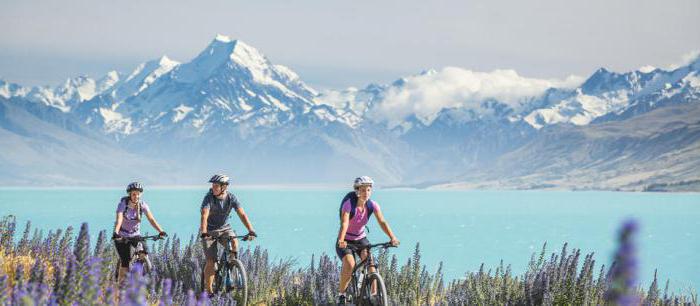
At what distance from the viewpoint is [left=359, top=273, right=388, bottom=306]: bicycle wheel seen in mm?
9077

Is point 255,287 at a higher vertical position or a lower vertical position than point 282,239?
lower

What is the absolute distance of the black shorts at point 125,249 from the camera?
11406 millimetres

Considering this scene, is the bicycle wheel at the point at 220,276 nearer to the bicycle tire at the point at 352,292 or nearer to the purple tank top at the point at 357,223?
the bicycle tire at the point at 352,292

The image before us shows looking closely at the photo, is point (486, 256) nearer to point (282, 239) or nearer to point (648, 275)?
point (648, 275)

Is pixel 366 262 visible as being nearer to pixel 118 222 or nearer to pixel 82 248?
pixel 118 222

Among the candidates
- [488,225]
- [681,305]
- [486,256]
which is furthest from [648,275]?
[488,225]

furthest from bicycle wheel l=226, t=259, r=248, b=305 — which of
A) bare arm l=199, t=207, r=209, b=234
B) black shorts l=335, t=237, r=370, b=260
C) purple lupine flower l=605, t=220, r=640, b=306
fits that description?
purple lupine flower l=605, t=220, r=640, b=306

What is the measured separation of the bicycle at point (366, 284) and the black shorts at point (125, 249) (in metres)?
3.27

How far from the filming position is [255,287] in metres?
11.4

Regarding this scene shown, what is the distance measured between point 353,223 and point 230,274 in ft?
7.18

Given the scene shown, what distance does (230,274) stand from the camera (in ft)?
36.0

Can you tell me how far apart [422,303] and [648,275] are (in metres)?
37.3

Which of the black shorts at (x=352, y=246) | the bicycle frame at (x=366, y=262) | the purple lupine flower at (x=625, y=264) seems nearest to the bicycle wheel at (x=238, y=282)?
the black shorts at (x=352, y=246)

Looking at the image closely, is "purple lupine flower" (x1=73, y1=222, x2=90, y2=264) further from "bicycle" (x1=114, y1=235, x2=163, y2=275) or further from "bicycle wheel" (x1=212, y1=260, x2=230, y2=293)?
"bicycle" (x1=114, y1=235, x2=163, y2=275)
